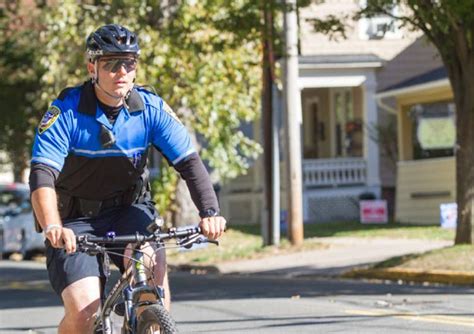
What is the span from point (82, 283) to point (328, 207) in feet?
84.1

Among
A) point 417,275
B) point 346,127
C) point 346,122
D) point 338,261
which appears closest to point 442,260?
point 417,275

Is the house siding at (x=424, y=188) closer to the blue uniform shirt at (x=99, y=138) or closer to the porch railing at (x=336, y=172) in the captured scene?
the porch railing at (x=336, y=172)

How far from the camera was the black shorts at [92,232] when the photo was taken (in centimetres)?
629

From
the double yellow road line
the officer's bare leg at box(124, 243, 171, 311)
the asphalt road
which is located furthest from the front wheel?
the double yellow road line

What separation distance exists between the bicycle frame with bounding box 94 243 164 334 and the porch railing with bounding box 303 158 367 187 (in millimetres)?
25276

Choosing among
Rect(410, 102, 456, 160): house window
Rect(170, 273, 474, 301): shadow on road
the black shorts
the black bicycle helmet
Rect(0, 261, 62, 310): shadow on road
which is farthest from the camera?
Rect(410, 102, 456, 160): house window

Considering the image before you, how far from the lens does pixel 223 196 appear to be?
112ft

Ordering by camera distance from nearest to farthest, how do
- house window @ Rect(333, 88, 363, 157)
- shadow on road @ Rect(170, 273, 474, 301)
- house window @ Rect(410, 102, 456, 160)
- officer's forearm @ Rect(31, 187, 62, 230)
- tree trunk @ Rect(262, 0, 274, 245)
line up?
officer's forearm @ Rect(31, 187, 62, 230), shadow on road @ Rect(170, 273, 474, 301), tree trunk @ Rect(262, 0, 274, 245), house window @ Rect(410, 102, 456, 160), house window @ Rect(333, 88, 363, 157)

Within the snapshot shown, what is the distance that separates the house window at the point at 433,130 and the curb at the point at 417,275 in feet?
35.6

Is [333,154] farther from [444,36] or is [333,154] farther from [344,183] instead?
[444,36]

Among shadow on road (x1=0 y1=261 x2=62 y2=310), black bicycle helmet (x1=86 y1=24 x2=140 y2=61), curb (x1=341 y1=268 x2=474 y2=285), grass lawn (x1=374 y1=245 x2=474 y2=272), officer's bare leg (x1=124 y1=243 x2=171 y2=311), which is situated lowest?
shadow on road (x1=0 y1=261 x2=62 y2=310)

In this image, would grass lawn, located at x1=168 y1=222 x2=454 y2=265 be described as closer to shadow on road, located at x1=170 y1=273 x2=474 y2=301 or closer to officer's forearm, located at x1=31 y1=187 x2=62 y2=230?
shadow on road, located at x1=170 y1=273 x2=474 y2=301

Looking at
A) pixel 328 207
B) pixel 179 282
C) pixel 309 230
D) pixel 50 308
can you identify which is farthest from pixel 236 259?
pixel 328 207

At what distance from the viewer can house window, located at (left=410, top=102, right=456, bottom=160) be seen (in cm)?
2777
